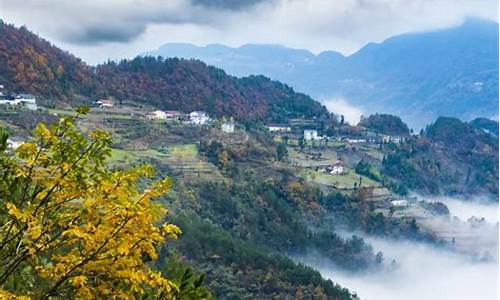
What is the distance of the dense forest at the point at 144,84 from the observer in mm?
53188

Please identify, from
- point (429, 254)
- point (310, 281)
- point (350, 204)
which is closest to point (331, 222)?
point (350, 204)

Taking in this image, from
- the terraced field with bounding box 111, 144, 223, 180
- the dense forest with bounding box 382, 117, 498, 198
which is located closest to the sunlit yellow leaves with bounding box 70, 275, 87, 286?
the terraced field with bounding box 111, 144, 223, 180

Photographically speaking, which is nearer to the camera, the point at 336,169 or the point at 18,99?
the point at 18,99

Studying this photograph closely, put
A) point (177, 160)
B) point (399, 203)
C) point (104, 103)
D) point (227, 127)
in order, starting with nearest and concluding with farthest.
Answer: point (177, 160), point (104, 103), point (227, 127), point (399, 203)

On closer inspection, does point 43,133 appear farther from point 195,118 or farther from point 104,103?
point 195,118

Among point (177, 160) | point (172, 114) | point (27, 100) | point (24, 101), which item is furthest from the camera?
point (172, 114)

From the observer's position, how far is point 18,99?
45.9 metres

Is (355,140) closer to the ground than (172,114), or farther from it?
closer to the ground

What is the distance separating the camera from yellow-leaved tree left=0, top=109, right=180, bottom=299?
2479mm

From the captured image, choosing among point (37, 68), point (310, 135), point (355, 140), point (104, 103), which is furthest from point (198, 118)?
point (355, 140)

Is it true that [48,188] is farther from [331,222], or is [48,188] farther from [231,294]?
[331,222]

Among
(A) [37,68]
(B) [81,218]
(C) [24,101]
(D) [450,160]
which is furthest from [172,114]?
(B) [81,218]

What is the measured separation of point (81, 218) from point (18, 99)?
46.1 m

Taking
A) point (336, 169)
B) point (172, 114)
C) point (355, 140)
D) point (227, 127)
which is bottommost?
point (336, 169)
